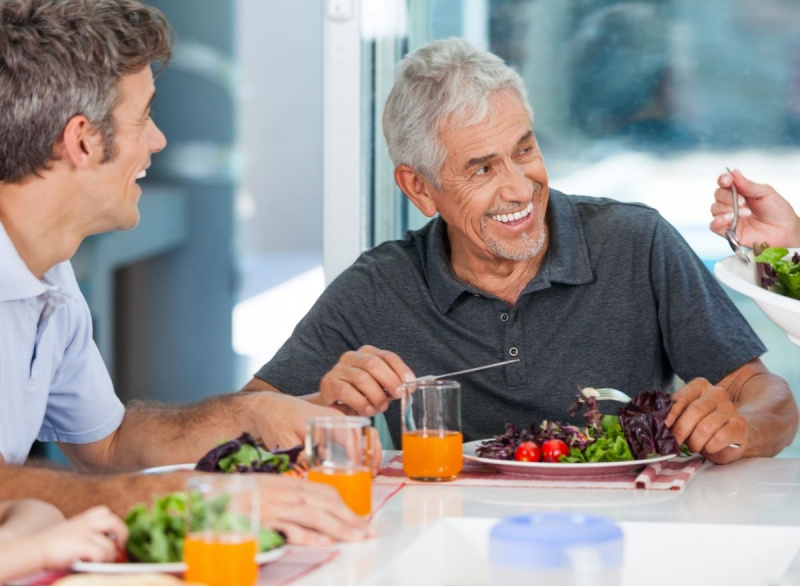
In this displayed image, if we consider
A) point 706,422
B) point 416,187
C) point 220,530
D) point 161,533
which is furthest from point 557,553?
point 416,187

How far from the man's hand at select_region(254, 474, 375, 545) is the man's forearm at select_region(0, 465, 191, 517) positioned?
133 millimetres

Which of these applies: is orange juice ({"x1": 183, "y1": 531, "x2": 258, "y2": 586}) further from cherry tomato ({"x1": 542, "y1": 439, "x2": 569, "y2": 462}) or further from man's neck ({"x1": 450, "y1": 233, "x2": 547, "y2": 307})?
man's neck ({"x1": 450, "y1": 233, "x2": 547, "y2": 307})

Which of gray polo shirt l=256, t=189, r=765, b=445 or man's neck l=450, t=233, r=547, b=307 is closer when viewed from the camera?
gray polo shirt l=256, t=189, r=765, b=445

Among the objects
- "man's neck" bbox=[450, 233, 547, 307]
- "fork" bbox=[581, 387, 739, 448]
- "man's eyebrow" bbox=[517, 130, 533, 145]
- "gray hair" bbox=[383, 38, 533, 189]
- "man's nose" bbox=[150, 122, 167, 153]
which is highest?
"gray hair" bbox=[383, 38, 533, 189]

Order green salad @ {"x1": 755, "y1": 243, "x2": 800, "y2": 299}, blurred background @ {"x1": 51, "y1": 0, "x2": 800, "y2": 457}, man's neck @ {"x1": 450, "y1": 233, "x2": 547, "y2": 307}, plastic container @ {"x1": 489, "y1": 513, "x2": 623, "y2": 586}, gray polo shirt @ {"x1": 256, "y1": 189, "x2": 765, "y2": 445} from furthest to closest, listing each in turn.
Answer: blurred background @ {"x1": 51, "y1": 0, "x2": 800, "y2": 457}, man's neck @ {"x1": 450, "y1": 233, "x2": 547, "y2": 307}, gray polo shirt @ {"x1": 256, "y1": 189, "x2": 765, "y2": 445}, green salad @ {"x1": 755, "y1": 243, "x2": 800, "y2": 299}, plastic container @ {"x1": 489, "y1": 513, "x2": 623, "y2": 586}

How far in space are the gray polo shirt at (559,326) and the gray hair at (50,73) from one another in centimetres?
83

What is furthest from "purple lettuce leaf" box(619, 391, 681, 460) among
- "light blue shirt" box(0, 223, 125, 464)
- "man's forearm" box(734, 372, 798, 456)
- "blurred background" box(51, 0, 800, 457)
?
"blurred background" box(51, 0, 800, 457)

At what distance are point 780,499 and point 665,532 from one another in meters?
0.28

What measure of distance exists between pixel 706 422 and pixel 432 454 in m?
0.47

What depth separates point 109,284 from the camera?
173 inches

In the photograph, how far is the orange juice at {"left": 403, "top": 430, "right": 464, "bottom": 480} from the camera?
178cm

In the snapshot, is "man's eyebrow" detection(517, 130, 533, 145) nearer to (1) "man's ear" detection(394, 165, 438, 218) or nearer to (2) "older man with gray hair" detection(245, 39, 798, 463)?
(2) "older man with gray hair" detection(245, 39, 798, 463)

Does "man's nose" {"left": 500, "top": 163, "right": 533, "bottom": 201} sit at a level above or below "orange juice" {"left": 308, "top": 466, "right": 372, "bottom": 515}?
above

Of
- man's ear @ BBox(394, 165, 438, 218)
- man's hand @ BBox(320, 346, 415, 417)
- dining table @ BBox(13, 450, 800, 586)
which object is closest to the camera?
dining table @ BBox(13, 450, 800, 586)
